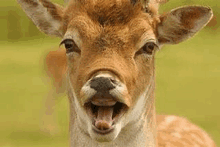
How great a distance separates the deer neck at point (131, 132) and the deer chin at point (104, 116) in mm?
348

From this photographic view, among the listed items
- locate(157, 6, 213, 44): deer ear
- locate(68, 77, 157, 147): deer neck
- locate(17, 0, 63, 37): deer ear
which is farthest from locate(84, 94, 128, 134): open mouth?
locate(17, 0, 63, 37): deer ear

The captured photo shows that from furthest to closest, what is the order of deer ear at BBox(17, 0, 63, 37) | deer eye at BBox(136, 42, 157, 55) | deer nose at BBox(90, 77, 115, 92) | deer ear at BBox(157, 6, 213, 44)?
deer ear at BBox(17, 0, 63, 37) → deer ear at BBox(157, 6, 213, 44) → deer eye at BBox(136, 42, 157, 55) → deer nose at BBox(90, 77, 115, 92)

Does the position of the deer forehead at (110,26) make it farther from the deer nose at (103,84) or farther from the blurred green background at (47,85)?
the blurred green background at (47,85)

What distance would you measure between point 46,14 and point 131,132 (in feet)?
3.50

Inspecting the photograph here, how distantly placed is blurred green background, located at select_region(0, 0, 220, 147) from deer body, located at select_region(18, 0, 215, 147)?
5.50m

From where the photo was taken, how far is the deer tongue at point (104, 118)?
13.1 ft

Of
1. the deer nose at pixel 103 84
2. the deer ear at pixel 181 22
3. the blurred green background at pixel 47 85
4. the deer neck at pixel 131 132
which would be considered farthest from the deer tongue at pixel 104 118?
the blurred green background at pixel 47 85

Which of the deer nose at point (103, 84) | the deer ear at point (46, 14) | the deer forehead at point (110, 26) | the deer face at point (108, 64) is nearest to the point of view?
the deer nose at point (103, 84)

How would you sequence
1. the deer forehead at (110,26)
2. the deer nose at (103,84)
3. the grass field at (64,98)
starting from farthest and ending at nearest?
1. the grass field at (64,98)
2. the deer forehead at (110,26)
3. the deer nose at (103,84)

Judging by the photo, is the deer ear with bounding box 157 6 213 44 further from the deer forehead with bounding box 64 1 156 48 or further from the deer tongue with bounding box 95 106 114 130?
the deer tongue with bounding box 95 106 114 130

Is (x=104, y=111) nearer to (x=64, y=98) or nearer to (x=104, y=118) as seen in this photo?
(x=104, y=118)

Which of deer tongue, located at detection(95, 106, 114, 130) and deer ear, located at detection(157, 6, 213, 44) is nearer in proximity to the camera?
deer tongue, located at detection(95, 106, 114, 130)

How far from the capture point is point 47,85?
54.2ft

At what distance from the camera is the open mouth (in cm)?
398
